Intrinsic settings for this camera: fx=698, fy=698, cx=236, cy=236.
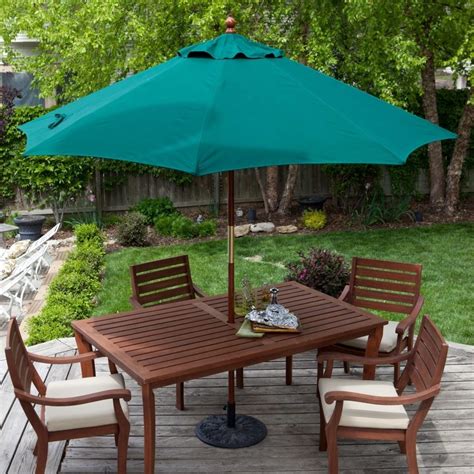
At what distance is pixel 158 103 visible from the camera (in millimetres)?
3771

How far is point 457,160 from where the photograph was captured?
13352mm

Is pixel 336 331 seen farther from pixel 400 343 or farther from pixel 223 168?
pixel 223 168

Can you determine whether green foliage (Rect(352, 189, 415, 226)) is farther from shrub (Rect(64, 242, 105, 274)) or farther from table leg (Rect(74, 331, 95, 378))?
table leg (Rect(74, 331, 95, 378))

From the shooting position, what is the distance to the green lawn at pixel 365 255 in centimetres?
827

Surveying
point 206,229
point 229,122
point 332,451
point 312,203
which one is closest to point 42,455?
point 332,451

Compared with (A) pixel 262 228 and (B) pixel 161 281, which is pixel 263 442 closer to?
(B) pixel 161 281

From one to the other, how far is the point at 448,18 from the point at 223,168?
9.14 meters

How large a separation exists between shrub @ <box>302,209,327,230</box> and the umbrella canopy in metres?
8.40

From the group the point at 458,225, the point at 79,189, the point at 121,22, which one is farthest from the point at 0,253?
the point at 458,225

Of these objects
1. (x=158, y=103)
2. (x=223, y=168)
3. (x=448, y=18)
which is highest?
(x=448, y=18)

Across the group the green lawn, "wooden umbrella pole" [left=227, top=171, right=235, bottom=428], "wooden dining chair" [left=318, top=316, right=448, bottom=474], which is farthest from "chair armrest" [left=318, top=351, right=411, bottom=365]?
the green lawn

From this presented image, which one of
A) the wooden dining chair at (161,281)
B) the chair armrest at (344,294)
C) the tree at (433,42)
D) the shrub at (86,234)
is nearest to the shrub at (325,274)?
the chair armrest at (344,294)

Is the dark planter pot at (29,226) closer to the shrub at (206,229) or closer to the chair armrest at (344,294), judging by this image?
the shrub at (206,229)

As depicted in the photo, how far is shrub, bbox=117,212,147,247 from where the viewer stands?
38.6 ft
